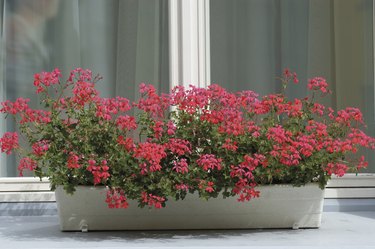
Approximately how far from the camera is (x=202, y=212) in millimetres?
3127

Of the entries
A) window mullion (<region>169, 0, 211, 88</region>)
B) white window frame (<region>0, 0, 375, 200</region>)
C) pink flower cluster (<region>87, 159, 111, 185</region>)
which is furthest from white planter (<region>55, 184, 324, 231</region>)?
window mullion (<region>169, 0, 211, 88</region>)

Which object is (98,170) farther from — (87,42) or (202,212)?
(87,42)

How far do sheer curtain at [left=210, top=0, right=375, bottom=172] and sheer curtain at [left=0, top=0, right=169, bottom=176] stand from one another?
28 centimetres

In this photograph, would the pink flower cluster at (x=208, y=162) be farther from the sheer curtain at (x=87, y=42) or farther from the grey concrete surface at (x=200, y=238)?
the sheer curtain at (x=87, y=42)

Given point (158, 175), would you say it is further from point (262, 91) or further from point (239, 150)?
point (262, 91)

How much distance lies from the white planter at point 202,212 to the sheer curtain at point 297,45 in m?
0.92

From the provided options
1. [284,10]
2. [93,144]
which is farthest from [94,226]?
[284,10]

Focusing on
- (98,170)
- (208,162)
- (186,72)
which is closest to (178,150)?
(208,162)

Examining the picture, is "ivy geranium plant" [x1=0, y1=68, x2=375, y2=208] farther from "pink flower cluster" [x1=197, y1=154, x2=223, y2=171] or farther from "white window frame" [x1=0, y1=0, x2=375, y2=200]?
"white window frame" [x1=0, y1=0, x2=375, y2=200]

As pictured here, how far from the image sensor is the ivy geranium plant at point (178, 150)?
2930 millimetres

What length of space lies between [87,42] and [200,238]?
135cm

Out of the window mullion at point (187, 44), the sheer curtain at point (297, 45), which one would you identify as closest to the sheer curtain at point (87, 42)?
the window mullion at point (187, 44)

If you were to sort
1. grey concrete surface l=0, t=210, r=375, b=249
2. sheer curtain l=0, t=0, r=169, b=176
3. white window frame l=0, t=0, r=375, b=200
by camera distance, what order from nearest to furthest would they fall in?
grey concrete surface l=0, t=210, r=375, b=249 → white window frame l=0, t=0, r=375, b=200 → sheer curtain l=0, t=0, r=169, b=176

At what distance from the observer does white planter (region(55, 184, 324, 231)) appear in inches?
122
